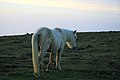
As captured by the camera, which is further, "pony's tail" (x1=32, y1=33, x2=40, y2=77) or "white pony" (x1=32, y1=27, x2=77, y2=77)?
"white pony" (x1=32, y1=27, x2=77, y2=77)

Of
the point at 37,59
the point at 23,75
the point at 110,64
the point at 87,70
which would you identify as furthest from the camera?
the point at 110,64

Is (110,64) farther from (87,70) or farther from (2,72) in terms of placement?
(2,72)

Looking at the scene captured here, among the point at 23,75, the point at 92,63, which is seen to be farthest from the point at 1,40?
the point at 23,75

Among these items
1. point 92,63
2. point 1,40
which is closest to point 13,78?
point 92,63

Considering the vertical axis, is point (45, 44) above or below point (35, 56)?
above

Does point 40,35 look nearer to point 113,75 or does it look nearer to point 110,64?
point 113,75

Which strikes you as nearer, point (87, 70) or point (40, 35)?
point (40, 35)

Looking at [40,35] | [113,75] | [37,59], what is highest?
[40,35]

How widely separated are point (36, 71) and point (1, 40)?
20431mm

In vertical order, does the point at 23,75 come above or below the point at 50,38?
below

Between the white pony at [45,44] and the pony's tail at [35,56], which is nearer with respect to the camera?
the pony's tail at [35,56]

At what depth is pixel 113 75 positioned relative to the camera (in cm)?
1409

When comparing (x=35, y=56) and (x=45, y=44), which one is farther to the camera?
(x=45, y=44)

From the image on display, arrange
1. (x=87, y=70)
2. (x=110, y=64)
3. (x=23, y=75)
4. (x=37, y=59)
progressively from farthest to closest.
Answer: (x=110, y=64)
(x=87, y=70)
(x=23, y=75)
(x=37, y=59)
